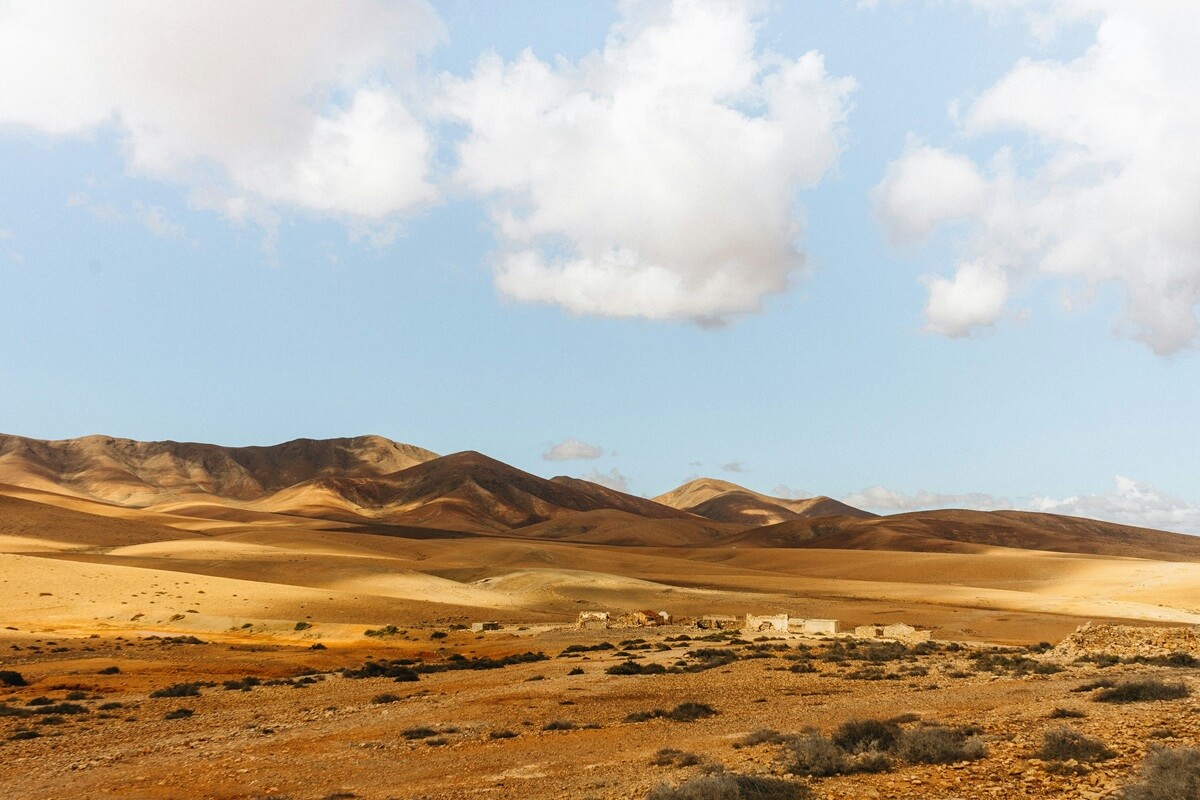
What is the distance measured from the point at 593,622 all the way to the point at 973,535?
116m

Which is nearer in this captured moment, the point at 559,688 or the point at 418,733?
the point at 418,733

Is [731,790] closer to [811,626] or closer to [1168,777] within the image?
[1168,777]

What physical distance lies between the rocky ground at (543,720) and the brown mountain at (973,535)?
10106cm

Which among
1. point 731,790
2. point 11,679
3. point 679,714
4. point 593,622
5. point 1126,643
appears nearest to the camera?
point 731,790

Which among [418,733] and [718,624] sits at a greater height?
[418,733]

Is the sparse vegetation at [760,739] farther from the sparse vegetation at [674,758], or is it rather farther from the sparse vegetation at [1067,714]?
the sparse vegetation at [1067,714]

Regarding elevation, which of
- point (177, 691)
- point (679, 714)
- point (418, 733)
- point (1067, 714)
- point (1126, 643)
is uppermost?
point (1067, 714)

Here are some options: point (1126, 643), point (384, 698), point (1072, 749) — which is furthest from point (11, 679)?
point (1126, 643)

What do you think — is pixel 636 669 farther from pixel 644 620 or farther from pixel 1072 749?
pixel 644 620

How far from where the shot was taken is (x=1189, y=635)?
25.3 meters

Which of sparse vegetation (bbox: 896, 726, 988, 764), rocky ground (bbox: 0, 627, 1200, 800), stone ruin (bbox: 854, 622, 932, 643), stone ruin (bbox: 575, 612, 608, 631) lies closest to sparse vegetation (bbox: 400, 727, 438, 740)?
rocky ground (bbox: 0, 627, 1200, 800)

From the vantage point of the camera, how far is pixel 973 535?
140250mm

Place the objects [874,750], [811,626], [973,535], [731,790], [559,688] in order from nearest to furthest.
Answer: [731,790] → [874,750] → [559,688] → [811,626] → [973,535]

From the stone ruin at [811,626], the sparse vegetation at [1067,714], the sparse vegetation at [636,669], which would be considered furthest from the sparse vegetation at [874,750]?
the stone ruin at [811,626]
